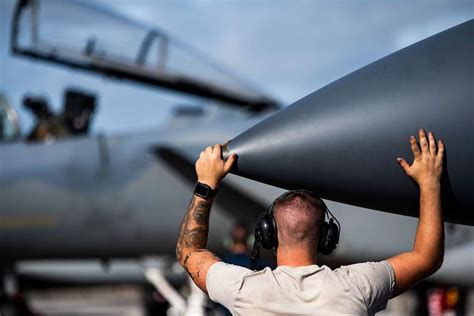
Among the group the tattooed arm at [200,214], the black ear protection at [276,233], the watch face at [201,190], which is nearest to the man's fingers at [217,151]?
the tattooed arm at [200,214]

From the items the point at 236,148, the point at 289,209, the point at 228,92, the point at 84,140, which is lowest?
the point at 289,209

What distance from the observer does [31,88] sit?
8.48 metres

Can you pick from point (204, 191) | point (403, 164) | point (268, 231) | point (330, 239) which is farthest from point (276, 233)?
point (403, 164)

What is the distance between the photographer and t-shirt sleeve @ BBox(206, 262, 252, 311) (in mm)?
1846

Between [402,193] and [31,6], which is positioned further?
[31,6]

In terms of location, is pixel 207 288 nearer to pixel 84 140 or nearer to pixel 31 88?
pixel 84 140

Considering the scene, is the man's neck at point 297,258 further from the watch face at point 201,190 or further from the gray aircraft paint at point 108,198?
the gray aircraft paint at point 108,198

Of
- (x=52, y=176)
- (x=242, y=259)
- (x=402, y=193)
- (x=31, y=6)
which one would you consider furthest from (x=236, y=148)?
(x=31, y=6)

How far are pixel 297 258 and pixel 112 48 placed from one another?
6.79m

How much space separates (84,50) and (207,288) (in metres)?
6.66

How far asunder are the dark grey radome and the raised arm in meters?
0.04

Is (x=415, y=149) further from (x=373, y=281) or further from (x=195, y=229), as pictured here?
(x=195, y=229)

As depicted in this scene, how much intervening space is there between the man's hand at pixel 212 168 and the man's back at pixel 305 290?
308 millimetres

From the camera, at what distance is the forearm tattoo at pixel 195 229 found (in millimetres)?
2104
